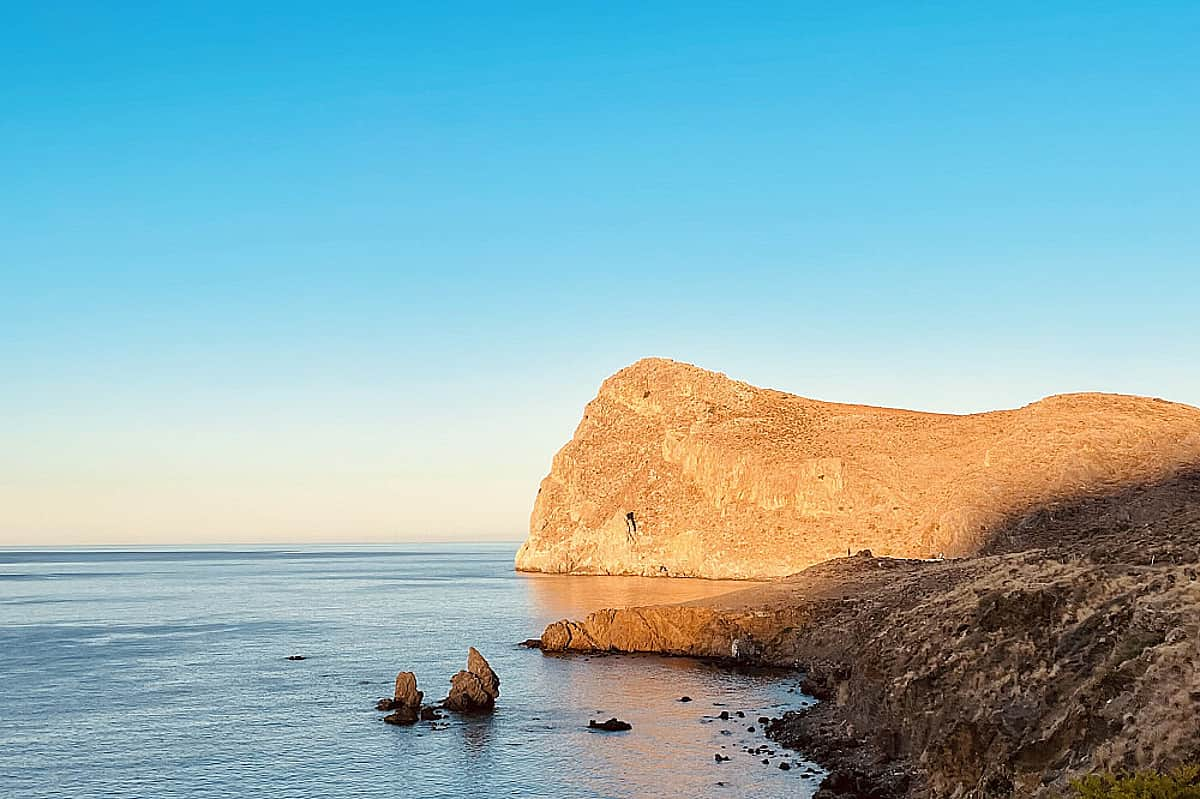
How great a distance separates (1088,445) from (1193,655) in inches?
4564

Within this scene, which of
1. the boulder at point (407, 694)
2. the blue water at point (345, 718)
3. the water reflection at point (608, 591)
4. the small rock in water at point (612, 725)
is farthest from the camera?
the water reflection at point (608, 591)

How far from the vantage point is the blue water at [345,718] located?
4503cm

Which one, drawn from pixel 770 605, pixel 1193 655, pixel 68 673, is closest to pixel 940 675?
pixel 1193 655

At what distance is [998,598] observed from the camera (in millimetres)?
42156

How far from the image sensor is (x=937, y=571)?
8800cm

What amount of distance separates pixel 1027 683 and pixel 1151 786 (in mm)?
14940

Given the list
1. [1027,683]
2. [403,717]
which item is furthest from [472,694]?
[1027,683]

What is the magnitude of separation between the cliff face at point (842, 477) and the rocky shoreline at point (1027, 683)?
76903mm

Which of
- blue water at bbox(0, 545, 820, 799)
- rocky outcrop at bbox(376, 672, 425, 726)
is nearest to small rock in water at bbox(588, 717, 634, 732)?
blue water at bbox(0, 545, 820, 799)

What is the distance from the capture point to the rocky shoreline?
28.2 m

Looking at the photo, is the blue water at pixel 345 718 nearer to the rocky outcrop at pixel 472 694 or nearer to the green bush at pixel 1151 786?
the rocky outcrop at pixel 472 694

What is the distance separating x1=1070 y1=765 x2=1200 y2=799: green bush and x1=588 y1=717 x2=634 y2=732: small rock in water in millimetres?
35052

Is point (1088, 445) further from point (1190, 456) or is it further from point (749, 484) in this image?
point (749, 484)

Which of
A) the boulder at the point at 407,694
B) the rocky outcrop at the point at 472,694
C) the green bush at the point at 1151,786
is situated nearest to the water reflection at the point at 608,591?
the rocky outcrop at the point at 472,694
